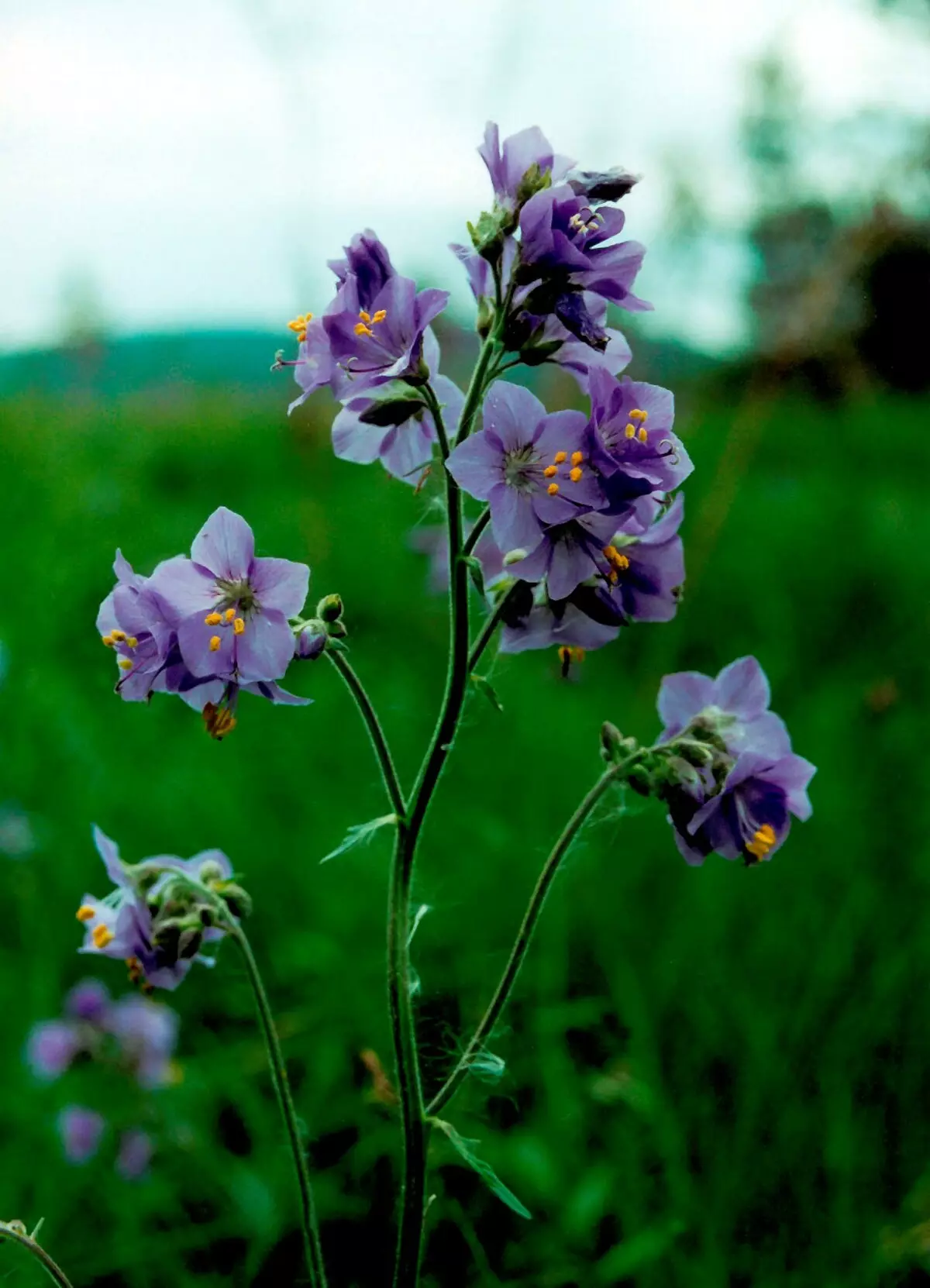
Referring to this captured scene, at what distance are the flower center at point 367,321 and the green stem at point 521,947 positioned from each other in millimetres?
559

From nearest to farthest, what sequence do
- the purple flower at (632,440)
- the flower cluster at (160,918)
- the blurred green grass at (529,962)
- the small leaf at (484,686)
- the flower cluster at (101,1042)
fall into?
the purple flower at (632,440), the small leaf at (484,686), the flower cluster at (160,918), the blurred green grass at (529,962), the flower cluster at (101,1042)

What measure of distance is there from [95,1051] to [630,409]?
2050 mm

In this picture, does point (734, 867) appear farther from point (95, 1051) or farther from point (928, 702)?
point (95, 1051)

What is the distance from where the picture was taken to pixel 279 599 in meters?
1.20

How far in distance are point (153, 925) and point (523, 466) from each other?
73 cm

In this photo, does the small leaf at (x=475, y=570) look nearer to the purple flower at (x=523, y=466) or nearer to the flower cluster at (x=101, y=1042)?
the purple flower at (x=523, y=466)

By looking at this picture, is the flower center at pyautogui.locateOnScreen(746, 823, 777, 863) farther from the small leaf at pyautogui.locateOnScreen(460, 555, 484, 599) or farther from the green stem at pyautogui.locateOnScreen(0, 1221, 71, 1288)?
the green stem at pyautogui.locateOnScreen(0, 1221, 71, 1288)

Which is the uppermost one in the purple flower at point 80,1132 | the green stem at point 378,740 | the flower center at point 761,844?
the green stem at point 378,740

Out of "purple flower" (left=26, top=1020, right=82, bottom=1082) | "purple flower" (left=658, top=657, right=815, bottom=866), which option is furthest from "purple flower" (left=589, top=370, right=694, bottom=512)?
"purple flower" (left=26, top=1020, right=82, bottom=1082)

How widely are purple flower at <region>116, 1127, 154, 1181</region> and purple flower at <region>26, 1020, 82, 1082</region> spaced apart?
0.29 meters

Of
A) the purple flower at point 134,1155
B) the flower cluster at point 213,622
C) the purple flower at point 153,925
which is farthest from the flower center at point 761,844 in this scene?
the purple flower at point 134,1155

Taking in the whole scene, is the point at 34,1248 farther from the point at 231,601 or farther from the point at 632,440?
the point at 632,440

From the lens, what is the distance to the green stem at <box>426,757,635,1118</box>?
1279 millimetres

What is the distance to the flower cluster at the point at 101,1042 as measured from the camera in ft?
8.05
